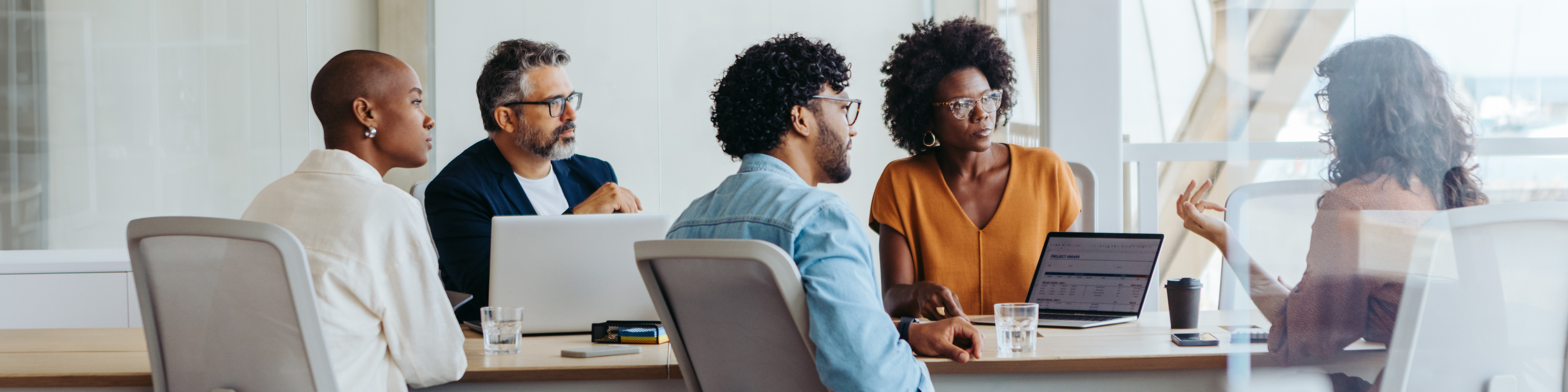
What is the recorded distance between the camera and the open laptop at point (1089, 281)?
70.7 inches

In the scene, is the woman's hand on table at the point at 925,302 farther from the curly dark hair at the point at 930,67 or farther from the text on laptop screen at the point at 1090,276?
the curly dark hair at the point at 930,67

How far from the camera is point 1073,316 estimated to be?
72.7 inches

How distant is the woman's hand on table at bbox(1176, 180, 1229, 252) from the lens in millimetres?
840

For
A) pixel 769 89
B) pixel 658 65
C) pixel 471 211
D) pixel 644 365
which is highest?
pixel 658 65

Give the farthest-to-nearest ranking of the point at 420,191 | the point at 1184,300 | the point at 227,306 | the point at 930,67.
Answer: the point at 420,191
the point at 930,67
the point at 1184,300
the point at 227,306

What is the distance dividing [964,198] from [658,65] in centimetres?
177

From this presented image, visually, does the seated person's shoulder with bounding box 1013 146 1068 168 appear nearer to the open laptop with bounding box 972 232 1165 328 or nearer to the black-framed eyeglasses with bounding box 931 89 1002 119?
the black-framed eyeglasses with bounding box 931 89 1002 119

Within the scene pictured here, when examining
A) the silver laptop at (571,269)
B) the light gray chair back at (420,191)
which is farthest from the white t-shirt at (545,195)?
the silver laptop at (571,269)

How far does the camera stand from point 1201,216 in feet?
3.25

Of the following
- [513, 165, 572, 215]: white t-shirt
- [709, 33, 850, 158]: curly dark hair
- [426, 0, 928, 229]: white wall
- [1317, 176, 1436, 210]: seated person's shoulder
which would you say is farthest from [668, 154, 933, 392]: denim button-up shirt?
[426, 0, 928, 229]: white wall

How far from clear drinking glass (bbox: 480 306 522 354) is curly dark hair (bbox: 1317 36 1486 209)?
1.25m

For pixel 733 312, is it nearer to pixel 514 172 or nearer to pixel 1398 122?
pixel 1398 122

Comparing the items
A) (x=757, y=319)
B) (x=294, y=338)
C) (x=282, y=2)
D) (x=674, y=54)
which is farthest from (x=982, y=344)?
(x=282, y=2)

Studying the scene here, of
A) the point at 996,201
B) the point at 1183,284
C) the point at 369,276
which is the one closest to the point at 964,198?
the point at 996,201
